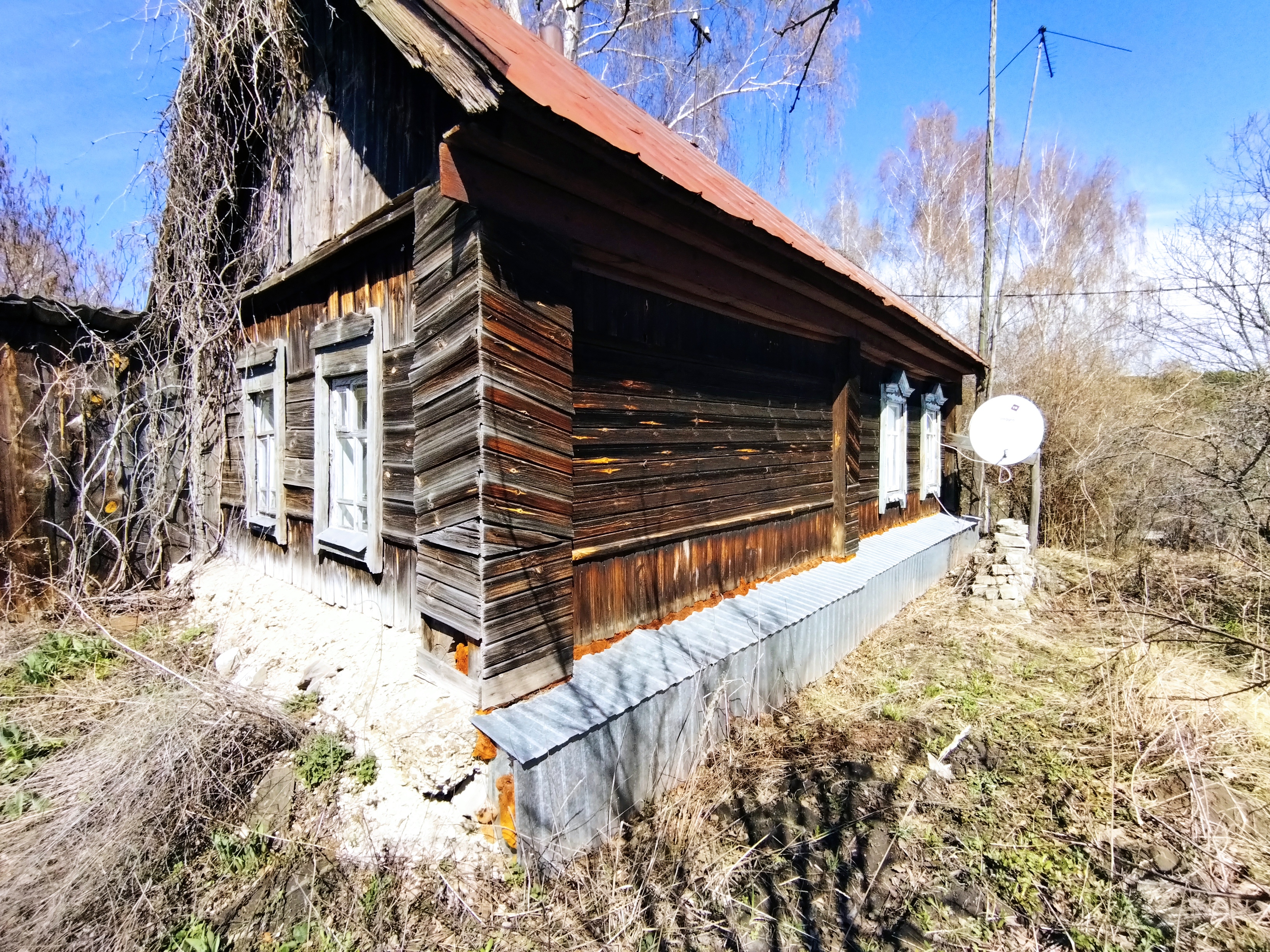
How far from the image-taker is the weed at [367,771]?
2.73 metres

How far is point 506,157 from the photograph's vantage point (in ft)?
8.06

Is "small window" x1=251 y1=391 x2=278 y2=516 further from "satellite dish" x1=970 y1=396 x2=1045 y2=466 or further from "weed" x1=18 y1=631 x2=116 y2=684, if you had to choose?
"satellite dish" x1=970 y1=396 x2=1045 y2=466

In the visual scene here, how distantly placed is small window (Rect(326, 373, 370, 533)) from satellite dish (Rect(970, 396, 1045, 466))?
767cm

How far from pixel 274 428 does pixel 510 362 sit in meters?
3.32

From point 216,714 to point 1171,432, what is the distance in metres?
10.4

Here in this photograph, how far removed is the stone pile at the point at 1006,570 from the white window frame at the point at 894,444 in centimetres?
124

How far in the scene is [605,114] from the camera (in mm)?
3213

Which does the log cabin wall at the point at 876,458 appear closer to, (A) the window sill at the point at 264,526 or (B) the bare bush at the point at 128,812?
(A) the window sill at the point at 264,526

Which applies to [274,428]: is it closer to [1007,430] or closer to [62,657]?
[62,657]

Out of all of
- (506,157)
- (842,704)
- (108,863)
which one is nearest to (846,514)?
(842,704)

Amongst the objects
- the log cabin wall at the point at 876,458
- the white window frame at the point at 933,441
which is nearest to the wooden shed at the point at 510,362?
the log cabin wall at the point at 876,458

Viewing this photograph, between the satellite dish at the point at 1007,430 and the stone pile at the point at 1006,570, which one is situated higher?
the satellite dish at the point at 1007,430

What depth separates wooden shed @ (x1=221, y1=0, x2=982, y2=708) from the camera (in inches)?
100

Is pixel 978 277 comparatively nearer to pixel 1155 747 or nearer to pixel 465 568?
pixel 1155 747
